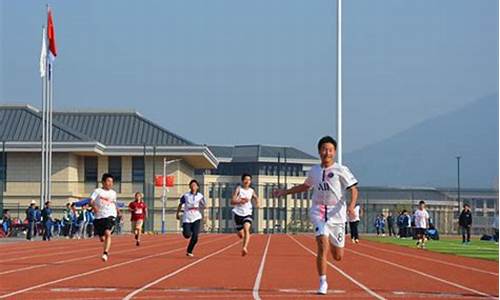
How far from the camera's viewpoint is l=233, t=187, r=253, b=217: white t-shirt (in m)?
23.7

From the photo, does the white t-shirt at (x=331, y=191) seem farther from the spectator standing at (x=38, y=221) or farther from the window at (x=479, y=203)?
the window at (x=479, y=203)

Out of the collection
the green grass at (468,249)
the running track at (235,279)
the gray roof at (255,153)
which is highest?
the gray roof at (255,153)

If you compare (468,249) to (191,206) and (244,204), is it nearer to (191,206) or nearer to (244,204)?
(191,206)

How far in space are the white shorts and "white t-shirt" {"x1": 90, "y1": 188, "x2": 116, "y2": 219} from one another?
30.3ft

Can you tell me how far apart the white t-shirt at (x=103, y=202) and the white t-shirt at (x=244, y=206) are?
3050 millimetres

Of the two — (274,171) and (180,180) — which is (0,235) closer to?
(180,180)

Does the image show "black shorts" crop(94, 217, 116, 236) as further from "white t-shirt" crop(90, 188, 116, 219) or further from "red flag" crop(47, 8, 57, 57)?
"red flag" crop(47, 8, 57, 57)

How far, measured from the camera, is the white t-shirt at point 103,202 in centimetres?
2189

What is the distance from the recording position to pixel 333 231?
530 inches

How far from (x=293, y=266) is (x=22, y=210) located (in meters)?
49.0

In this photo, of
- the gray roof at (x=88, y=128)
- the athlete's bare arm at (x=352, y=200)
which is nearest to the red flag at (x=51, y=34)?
the gray roof at (x=88, y=128)

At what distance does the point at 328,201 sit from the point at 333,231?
39 cm

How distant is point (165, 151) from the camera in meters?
76.7

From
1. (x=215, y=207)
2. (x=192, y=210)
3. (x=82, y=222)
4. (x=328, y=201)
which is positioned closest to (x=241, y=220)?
(x=192, y=210)
